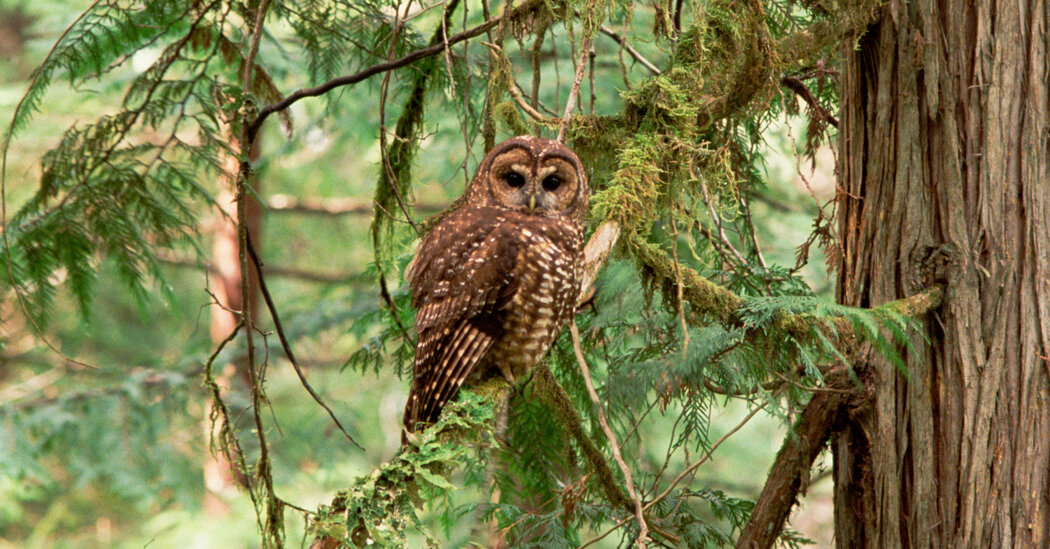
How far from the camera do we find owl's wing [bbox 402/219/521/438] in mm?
3318

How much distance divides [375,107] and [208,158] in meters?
4.91

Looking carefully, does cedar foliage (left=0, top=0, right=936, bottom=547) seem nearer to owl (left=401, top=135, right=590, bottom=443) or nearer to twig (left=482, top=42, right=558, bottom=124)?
twig (left=482, top=42, right=558, bottom=124)

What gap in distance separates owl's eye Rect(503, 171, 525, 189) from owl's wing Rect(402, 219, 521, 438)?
198 millimetres

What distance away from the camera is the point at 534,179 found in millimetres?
3354

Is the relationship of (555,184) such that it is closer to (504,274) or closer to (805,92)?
(504,274)

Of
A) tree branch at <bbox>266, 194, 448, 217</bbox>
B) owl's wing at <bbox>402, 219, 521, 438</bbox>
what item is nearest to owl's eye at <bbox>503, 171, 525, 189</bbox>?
owl's wing at <bbox>402, 219, 521, 438</bbox>

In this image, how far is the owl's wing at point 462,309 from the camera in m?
3.32

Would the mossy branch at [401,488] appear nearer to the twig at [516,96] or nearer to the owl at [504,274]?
the owl at [504,274]

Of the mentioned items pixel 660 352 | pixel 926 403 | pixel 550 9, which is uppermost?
pixel 550 9

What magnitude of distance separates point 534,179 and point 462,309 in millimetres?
593

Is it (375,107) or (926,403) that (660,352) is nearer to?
(926,403)

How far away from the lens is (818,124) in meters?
3.53

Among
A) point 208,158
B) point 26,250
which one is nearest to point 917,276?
point 208,158

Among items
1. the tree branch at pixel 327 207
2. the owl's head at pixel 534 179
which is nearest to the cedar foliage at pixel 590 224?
the owl's head at pixel 534 179
